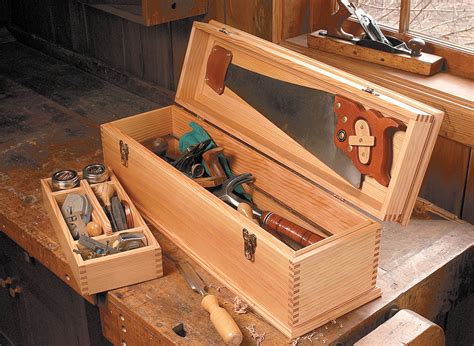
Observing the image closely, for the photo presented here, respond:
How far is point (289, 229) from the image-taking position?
1.78 m

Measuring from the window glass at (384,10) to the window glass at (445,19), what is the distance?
59 mm

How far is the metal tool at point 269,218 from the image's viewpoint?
5.74ft

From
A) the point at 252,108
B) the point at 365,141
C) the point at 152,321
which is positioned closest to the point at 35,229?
the point at 152,321

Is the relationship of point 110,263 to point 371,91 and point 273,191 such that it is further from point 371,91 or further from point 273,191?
point 371,91

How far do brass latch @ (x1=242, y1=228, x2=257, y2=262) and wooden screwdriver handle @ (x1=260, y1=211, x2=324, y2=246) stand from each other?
0.47 feet

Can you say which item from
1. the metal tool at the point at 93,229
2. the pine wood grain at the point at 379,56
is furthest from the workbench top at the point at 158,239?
the pine wood grain at the point at 379,56

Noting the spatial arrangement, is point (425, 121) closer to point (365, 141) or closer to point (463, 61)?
point (365, 141)

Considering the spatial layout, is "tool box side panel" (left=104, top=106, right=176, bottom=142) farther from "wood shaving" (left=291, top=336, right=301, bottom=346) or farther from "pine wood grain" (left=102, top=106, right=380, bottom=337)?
"wood shaving" (left=291, top=336, right=301, bottom=346)

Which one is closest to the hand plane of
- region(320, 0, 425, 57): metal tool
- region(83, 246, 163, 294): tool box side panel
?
region(320, 0, 425, 57): metal tool

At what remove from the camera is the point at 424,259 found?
186 cm

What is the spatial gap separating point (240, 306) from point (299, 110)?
0.52 m

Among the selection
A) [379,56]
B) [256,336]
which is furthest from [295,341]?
[379,56]

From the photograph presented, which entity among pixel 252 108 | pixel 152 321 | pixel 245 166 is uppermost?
pixel 252 108

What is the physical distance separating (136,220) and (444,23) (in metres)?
0.97
